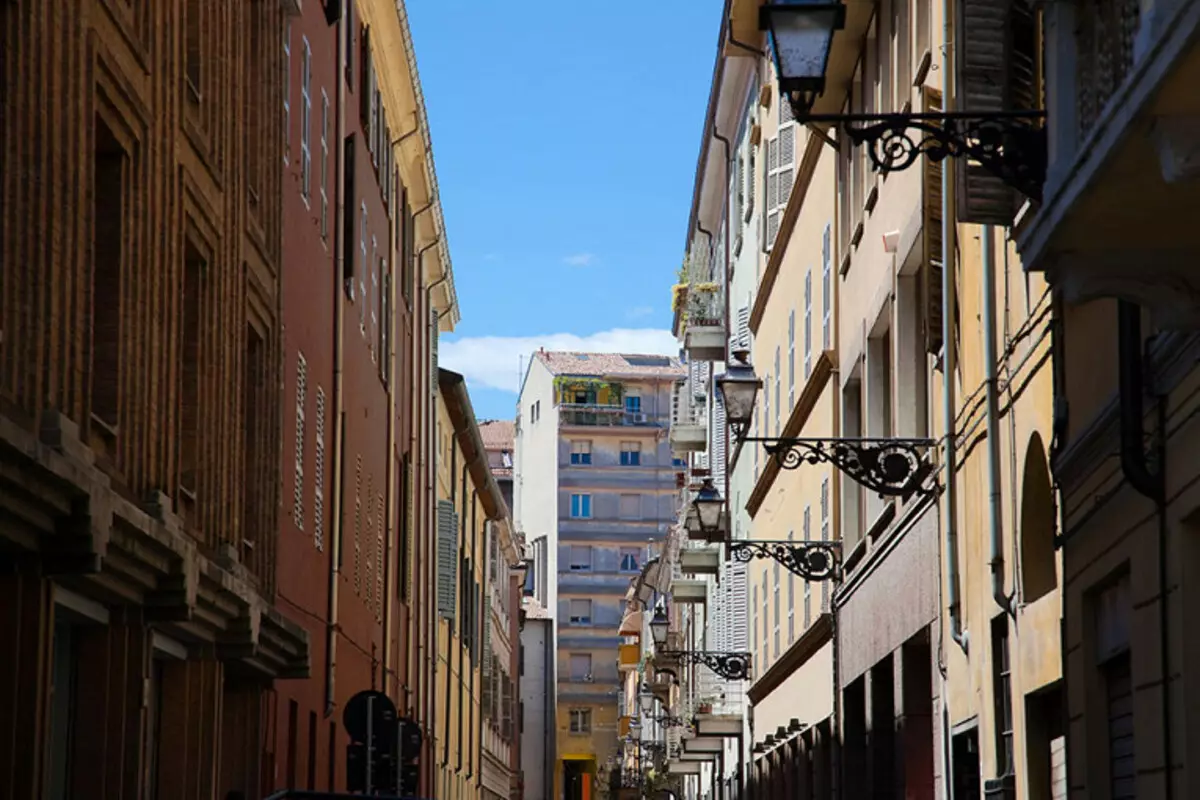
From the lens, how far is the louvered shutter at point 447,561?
47.4 meters

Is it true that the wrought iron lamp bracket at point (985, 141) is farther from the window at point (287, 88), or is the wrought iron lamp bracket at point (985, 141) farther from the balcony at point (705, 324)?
the balcony at point (705, 324)

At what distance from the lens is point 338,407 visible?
2766cm

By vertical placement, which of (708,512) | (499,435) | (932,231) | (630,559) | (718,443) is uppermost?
(499,435)

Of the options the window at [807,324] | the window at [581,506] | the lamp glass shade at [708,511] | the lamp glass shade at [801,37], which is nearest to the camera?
the lamp glass shade at [801,37]

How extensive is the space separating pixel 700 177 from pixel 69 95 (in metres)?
33.6

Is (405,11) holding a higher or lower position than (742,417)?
higher

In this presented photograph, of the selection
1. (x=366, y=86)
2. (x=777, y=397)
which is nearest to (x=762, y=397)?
(x=777, y=397)

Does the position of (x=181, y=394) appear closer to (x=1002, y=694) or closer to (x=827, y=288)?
(x=1002, y=694)

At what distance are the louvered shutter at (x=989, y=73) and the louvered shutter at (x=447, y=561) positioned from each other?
3382 centimetres

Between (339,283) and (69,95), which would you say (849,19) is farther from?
(69,95)

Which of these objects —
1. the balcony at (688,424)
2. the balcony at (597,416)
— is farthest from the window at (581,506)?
the balcony at (688,424)

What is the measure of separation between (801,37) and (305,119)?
1507cm

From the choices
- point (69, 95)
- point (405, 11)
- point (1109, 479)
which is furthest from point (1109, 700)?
point (405, 11)

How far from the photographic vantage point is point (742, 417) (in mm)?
19625
